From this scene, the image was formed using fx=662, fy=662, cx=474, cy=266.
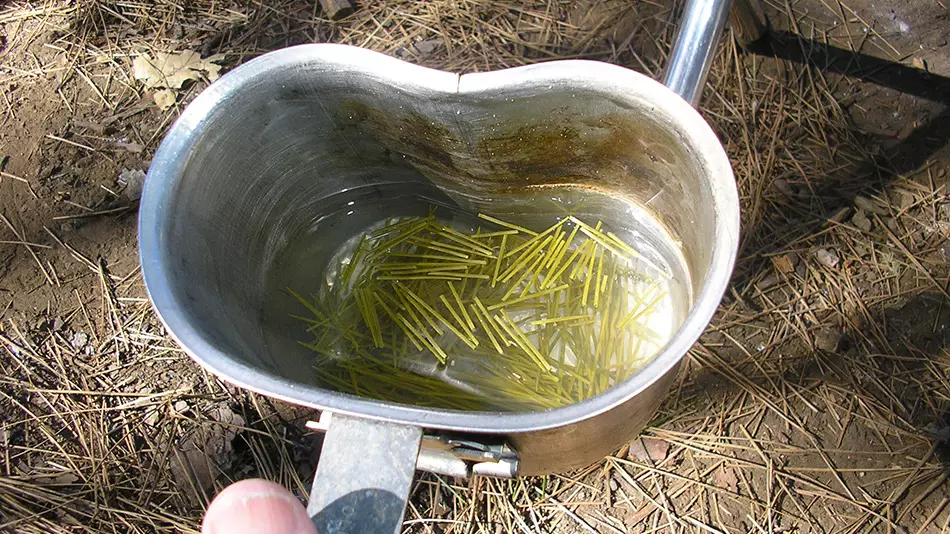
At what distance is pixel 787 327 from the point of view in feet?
4.60

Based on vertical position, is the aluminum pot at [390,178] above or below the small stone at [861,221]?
above

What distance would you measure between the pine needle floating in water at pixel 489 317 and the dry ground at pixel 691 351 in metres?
0.18

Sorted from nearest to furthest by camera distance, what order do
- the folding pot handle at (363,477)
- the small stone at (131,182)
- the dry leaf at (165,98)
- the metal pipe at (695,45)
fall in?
the folding pot handle at (363,477), the metal pipe at (695,45), the small stone at (131,182), the dry leaf at (165,98)

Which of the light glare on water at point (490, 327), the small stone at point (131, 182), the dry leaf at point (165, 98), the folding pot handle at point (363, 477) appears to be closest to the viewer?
the folding pot handle at point (363, 477)

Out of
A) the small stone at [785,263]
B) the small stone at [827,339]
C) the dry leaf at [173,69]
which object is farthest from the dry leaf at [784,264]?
the dry leaf at [173,69]

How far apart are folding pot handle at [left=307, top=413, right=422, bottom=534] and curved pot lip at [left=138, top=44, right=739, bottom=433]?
23mm

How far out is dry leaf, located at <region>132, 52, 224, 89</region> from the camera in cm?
173

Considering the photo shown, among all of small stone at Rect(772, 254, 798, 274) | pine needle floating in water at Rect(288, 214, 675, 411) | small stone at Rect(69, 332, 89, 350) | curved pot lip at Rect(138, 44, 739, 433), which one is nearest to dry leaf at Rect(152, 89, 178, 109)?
small stone at Rect(69, 332, 89, 350)

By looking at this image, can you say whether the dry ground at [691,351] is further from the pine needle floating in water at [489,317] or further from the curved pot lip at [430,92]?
the curved pot lip at [430,92]

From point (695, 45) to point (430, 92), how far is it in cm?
40

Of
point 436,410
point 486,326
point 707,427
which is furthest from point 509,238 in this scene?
point 436,410

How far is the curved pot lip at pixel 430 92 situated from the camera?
770 mm

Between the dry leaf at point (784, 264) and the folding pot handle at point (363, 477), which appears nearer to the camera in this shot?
the folding pot handle at point (363, 477)

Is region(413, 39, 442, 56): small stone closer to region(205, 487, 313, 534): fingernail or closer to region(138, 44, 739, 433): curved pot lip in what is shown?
region(138, 44, 739, 433): curved pot lip
